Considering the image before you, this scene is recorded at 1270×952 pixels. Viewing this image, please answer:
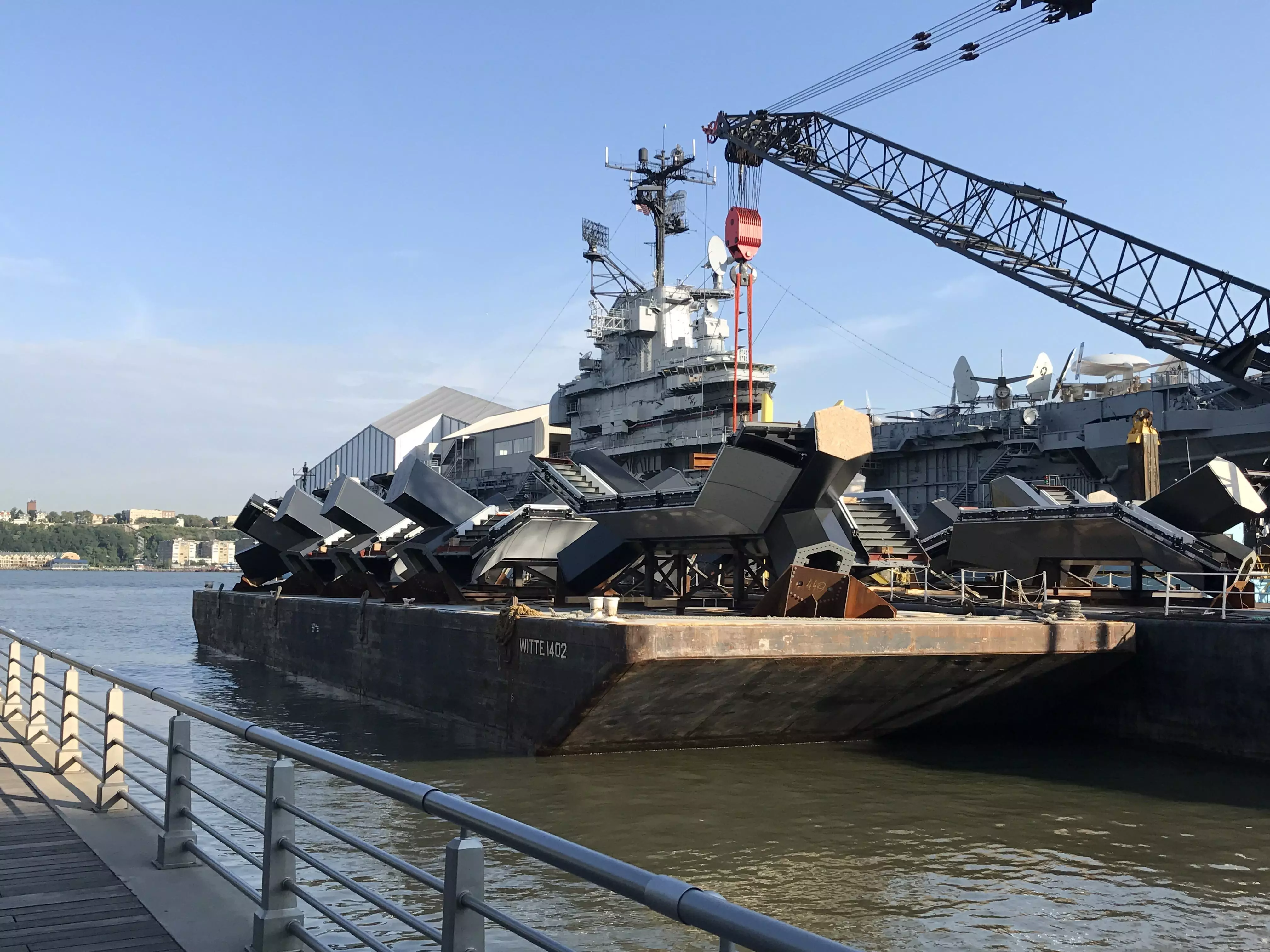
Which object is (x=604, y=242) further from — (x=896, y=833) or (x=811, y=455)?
(x=896, y=833)

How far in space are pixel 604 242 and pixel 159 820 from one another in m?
78.3

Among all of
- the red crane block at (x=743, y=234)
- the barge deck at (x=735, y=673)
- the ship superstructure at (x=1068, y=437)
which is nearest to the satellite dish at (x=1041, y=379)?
the ship superstructure at (x=1068, y=437)

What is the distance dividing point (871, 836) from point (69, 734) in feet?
32.0

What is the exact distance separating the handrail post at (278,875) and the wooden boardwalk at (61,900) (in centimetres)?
64

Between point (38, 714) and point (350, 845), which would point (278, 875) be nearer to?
point (350, 845)

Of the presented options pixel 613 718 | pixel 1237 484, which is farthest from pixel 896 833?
pixel 1237 484

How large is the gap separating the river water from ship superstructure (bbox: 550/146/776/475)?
153 feet

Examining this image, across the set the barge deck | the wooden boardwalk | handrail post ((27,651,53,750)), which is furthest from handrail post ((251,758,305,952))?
the barge deck

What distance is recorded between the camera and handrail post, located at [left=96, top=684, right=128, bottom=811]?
9102mm

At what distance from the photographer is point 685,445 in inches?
2805

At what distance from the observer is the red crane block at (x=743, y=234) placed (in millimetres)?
50562

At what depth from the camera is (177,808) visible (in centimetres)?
759

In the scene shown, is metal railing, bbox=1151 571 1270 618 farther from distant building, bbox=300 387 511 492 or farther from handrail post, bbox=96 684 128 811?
distant building, bbox=300 387 511 492

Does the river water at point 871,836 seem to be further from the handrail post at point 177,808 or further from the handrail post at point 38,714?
the handrail post at point 177,808
